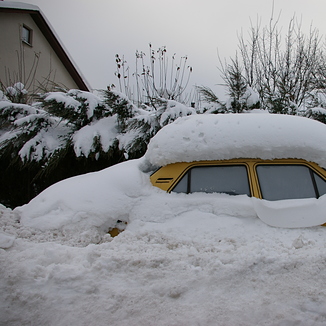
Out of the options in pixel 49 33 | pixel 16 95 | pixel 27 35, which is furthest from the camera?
pixel 49 33

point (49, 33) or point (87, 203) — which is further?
point (49, 33)

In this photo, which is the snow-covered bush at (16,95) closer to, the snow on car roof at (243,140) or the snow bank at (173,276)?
the snow bank at (173,276)

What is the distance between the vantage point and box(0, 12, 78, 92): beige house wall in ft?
39.0

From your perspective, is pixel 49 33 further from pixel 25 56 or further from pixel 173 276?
pixel 173 276

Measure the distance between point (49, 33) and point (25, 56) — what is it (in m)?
2.40

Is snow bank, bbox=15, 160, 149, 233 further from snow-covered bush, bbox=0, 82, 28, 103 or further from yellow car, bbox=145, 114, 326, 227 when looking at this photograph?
snow-covered bush, bbox=0, 82, 28, 103

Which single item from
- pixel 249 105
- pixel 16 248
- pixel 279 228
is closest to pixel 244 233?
pixel 279 228

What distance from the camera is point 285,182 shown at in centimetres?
283

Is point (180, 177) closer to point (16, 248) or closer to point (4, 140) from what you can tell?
point (16, 248)

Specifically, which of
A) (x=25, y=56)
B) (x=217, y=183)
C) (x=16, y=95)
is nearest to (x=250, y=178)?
(x=217, y=183)

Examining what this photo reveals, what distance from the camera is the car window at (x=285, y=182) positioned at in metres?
2.79

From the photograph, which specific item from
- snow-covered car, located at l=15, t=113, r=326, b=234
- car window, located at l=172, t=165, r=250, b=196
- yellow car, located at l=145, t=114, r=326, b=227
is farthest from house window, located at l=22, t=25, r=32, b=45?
car window, located at l=172, t=165, r=250, b=196

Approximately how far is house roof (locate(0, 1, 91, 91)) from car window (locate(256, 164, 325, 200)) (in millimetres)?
13774

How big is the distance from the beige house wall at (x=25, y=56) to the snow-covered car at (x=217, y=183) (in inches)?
367
